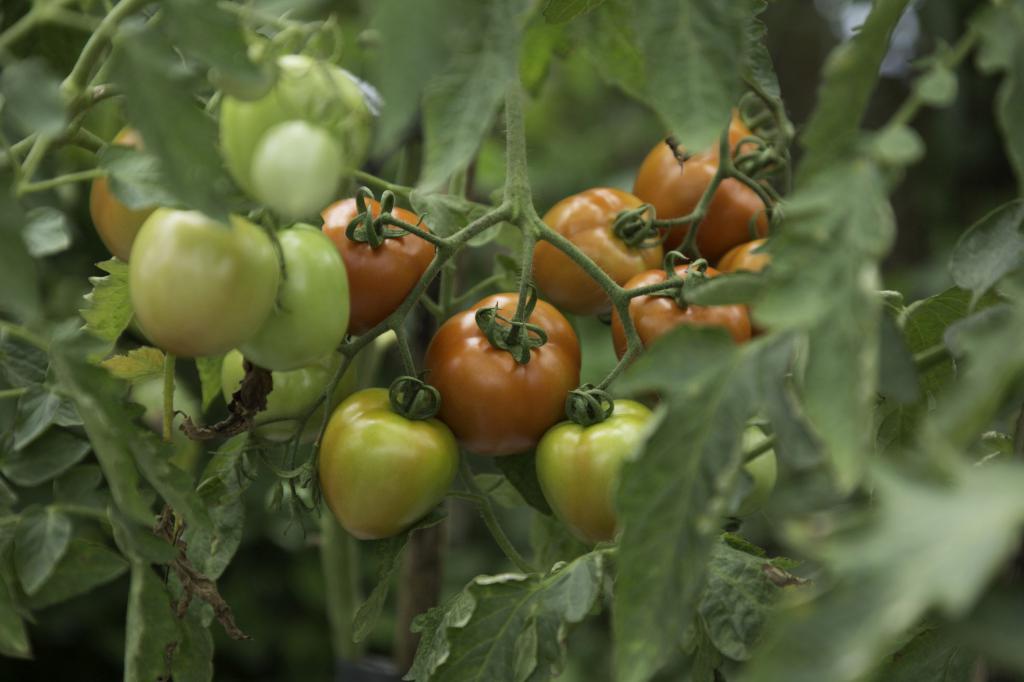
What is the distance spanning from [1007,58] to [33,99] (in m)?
0.30

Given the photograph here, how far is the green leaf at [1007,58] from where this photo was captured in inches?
12.5

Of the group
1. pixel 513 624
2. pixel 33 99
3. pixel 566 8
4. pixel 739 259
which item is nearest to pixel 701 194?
pixel 739 259

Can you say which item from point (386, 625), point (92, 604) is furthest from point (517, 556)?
point (386, 625)

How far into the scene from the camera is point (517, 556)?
55 cm

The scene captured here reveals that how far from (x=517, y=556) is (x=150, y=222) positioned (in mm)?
254

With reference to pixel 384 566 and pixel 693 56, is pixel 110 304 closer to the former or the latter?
pixel 384 566

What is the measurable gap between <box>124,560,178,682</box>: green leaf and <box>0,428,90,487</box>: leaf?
66 millimetres

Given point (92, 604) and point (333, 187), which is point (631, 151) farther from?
point (333, 187)

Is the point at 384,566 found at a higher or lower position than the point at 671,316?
lower

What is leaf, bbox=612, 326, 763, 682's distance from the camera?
330 millimetres

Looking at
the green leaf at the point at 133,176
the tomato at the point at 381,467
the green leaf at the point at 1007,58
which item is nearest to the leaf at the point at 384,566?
the tomato at the point at 381,467

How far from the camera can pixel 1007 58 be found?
316mm

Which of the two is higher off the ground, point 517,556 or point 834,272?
point 834,272

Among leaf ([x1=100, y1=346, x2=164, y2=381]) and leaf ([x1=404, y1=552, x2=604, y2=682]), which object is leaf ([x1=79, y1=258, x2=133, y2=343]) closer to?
leaf ([x1=100, y1=346, x2=164, y2=381])
